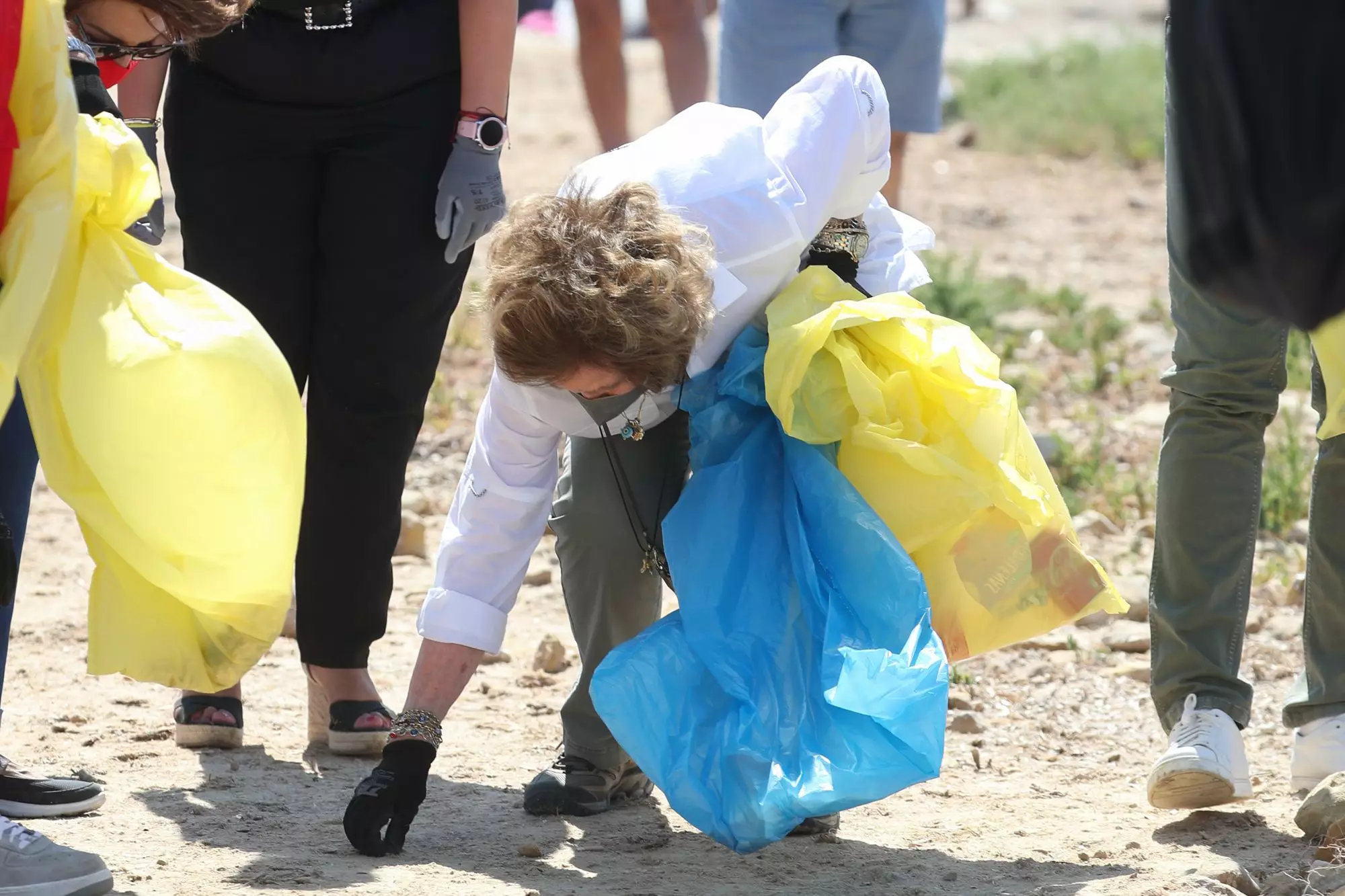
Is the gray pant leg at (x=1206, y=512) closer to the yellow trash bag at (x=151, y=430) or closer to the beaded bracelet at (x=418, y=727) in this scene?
the beaded bracelet at (x=418, y=727)

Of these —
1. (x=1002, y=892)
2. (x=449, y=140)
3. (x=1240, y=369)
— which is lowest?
(x=1002, y=892)

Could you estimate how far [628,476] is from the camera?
2.58 metres

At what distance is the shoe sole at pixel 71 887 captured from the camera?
2.11 metres

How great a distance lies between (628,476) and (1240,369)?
944 millimetres

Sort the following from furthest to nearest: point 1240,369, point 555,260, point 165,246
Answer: point 165,246 → point 1240,369 → point 555,260

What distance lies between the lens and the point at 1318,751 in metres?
2.62

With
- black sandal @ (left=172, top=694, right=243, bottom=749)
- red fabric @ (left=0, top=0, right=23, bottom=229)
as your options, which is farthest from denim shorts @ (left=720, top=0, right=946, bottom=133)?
red fabric @ (left=0, top=0, right=23, bottom=229)

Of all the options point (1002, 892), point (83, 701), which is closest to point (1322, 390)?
point (1002, 892)

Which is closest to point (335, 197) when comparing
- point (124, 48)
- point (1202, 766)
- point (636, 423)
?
point (124, 48)

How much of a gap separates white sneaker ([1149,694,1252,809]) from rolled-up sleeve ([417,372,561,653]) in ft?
3.33

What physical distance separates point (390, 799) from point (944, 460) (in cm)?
91

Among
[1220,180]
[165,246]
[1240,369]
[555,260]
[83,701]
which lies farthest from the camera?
[165,246]

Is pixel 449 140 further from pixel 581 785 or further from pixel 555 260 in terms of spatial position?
pixel 581 785

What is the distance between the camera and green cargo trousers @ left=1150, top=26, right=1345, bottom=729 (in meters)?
2.58
